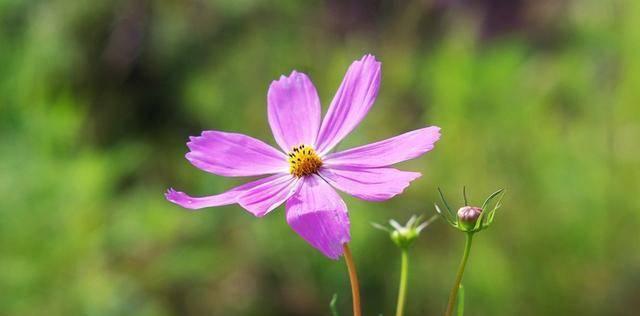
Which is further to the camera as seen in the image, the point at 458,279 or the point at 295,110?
the point at 295,110

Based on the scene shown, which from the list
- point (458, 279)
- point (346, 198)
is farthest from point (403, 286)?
point (346, 198)

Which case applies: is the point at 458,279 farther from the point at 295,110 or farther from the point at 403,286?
the point at 295,110

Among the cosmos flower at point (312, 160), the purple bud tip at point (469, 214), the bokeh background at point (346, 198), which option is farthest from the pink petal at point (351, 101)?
the bokeh background at point (346, 198)

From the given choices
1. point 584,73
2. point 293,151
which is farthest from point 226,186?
point 293,151

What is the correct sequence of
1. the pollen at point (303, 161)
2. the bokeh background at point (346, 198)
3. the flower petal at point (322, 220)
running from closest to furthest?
the flower petal at point (322, 220)
the pollen at point (303, 161)
the bokeh background at point (346, 198)

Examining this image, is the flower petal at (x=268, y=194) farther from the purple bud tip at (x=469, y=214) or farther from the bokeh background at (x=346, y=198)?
the bokeh background at (x=346, y=198)

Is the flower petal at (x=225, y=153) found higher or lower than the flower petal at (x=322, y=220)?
higher
